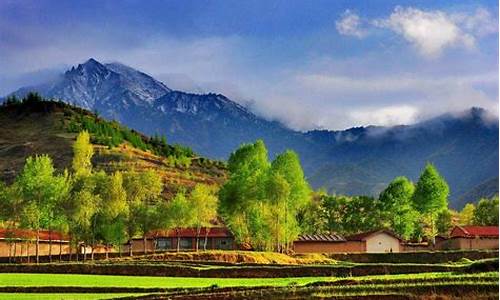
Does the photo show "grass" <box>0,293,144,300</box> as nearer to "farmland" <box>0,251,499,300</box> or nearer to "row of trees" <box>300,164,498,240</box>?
"farmland" <box>0,251,499,300</box>

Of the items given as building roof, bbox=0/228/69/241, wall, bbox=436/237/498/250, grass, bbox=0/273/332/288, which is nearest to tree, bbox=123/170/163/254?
building roof, bbox=0/228/69/241

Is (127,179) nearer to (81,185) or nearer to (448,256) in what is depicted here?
(81,185)

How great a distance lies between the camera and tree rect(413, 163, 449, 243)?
298ft

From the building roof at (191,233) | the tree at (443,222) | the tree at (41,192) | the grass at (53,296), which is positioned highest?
the tree at (41,192)

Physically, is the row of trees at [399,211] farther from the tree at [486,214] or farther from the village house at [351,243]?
the village house at [351,243]

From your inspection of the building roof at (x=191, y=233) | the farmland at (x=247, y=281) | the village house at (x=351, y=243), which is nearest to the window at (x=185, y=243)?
the building roof at (x=191, y=233)

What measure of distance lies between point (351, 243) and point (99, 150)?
298 feet

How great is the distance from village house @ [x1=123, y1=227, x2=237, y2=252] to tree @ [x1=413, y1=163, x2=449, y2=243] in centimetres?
2621

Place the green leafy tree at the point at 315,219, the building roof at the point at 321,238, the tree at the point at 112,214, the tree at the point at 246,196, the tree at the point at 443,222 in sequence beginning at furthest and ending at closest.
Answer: the tree at the point at 443,222 < the green leafy tree at the point at 315,219 < the building roof at the point at 321,238 < the tree at the point at 112,214 < the tree at the point at 246,196

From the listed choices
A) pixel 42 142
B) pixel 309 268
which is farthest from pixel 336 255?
pixel 42 142

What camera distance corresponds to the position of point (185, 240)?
340 feet

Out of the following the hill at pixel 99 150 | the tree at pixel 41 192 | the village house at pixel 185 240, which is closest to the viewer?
the tree at pixel 41 192

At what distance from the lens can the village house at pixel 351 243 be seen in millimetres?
87562

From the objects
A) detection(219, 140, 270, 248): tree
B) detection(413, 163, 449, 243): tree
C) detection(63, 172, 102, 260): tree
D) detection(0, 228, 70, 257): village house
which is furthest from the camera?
detection(413, 163, 449, 243): tree
